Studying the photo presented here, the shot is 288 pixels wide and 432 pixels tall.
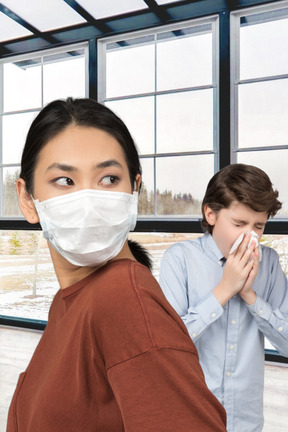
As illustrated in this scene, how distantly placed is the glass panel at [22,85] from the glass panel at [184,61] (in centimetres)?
129

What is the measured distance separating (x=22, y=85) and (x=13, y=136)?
0.51 m

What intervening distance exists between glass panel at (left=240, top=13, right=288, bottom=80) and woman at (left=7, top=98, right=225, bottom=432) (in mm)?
2699

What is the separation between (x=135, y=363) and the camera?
0.42 m

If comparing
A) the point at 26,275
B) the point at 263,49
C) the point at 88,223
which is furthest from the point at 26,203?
the point at 26,275

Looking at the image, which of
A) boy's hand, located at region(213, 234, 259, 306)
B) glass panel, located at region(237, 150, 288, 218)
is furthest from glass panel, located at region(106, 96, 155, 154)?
boy's hand, located at region(213, 234, 259, 306)

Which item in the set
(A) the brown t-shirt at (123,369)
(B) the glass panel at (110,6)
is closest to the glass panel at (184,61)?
(B) the glass panel at (110,6)

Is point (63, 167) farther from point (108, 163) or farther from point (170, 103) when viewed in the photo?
point (170, 103)

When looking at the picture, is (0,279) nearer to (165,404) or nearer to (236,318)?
(236,318)

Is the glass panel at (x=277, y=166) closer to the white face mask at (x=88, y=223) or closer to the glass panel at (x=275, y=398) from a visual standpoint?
the glass panel at (x=275, y=398)

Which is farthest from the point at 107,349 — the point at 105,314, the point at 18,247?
the point at 18,247

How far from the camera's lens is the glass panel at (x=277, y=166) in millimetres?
2965

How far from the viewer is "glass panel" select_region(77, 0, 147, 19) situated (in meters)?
3.20

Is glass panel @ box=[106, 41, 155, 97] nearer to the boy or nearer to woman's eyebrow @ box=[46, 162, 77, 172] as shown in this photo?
the boy

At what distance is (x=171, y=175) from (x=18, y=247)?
1965 mm
